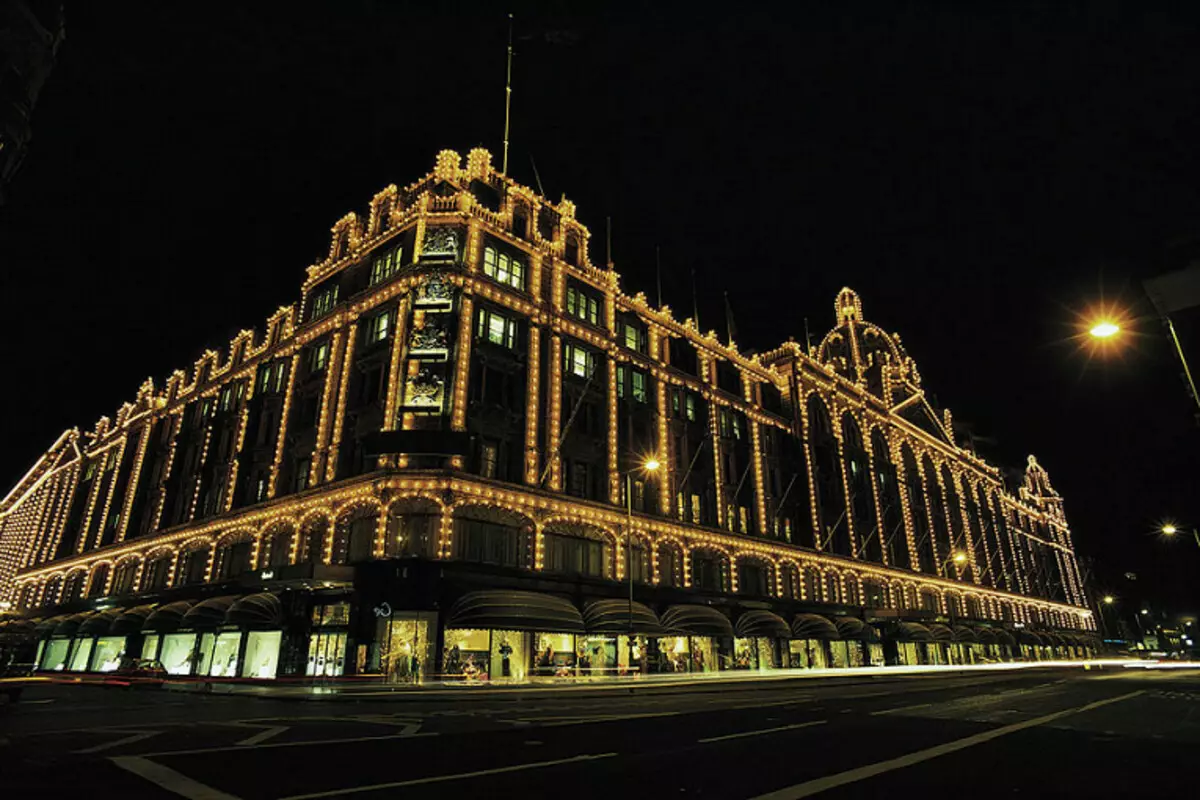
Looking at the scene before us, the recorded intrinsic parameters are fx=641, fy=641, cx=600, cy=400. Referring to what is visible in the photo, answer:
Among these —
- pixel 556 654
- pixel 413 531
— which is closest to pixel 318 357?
pixel 413 531

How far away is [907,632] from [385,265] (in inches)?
1996

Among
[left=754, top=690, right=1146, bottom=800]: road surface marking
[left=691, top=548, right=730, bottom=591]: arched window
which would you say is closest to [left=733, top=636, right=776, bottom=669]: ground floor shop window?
[left=691, top=548, right=730, bottom=591]: arched window

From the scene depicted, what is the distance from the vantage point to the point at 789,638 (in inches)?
1751

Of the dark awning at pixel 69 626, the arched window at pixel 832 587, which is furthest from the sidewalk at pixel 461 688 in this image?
the dark awning at pixel 69 626

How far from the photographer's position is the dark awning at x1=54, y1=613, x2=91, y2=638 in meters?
46.3

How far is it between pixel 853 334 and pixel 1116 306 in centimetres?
6777

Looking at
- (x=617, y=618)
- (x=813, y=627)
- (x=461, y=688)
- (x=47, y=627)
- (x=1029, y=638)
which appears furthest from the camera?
(x=1029, y=638)

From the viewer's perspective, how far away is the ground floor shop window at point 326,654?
99.1 feet

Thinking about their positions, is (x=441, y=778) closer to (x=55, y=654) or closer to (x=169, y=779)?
(x=169, y=779)

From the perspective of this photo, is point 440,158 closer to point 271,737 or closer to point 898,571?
point 271,737

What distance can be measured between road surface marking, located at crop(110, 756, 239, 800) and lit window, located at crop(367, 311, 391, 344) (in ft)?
97.3

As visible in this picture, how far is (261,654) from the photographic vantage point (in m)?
34.1

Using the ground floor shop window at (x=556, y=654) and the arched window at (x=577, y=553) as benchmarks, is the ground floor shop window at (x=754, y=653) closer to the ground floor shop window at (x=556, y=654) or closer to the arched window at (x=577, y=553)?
the arched window at (x=577, y=553)

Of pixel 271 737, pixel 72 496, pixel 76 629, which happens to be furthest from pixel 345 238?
pixel 72 496
